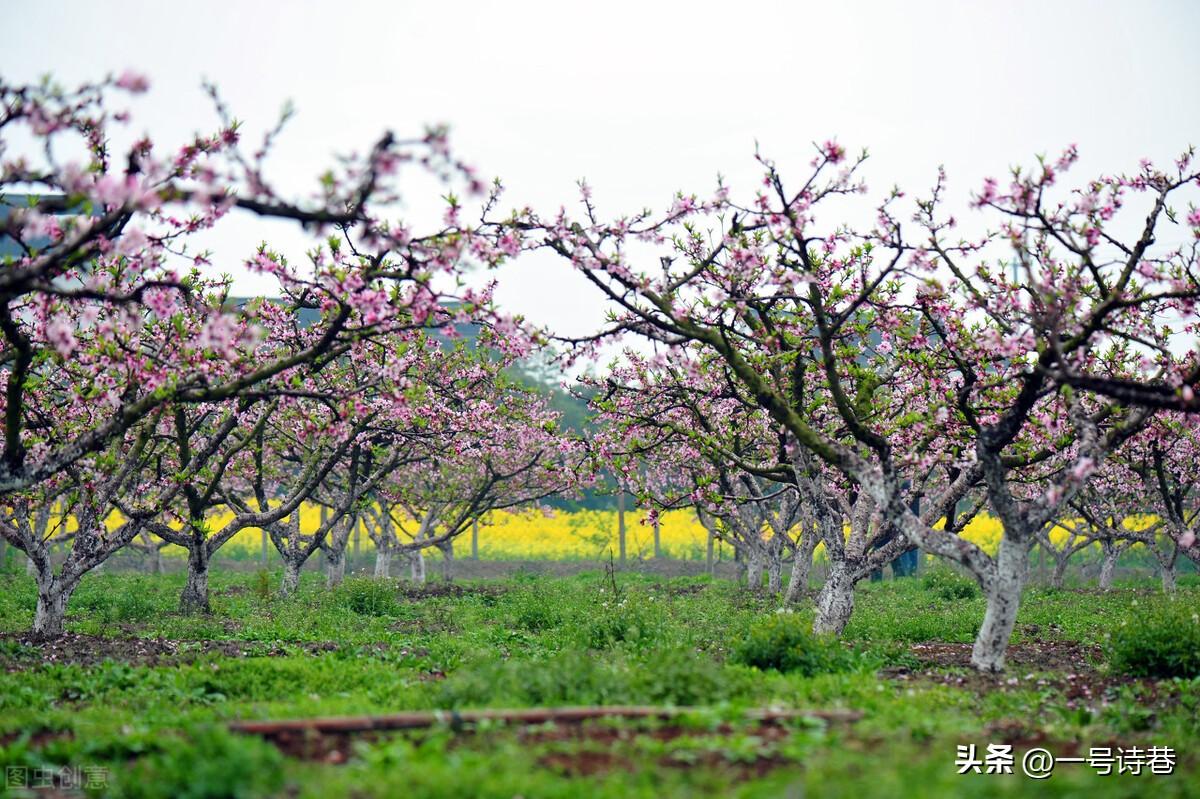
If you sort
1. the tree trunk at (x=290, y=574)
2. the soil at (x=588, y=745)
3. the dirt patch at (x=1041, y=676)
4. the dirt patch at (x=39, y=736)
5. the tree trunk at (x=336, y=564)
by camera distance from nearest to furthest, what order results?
1. the soil at (x=588, y=745)
2. the dirt patch at (x=39, y=736)
3. the dirt patch at (x=1041, y=676)
4. the tree trunk at (x=290, y=574)
5. the tree trunk at (x=336, y=564)

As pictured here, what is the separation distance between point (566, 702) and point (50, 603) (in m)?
11.3

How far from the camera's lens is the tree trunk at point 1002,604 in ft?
45.3

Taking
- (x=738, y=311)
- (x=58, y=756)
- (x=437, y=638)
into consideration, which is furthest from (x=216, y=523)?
(x=58, y=756)

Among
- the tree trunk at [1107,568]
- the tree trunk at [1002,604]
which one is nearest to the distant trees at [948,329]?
the tree trunk at [1002,604]

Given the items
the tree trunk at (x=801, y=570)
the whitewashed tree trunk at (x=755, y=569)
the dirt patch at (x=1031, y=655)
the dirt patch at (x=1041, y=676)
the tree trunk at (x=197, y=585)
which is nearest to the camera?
the dirt patch at (x=1041, y=676)

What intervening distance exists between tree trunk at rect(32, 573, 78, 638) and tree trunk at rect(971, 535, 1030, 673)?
14.8 meters

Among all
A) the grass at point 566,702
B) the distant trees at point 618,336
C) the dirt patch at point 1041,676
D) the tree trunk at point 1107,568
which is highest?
the distant trees at point 618,336

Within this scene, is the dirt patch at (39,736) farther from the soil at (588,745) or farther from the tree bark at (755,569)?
the tree bark at (755,569)

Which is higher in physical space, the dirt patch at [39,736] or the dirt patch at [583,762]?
the dirt patch at [39,736]

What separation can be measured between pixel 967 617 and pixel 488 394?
12894 mm

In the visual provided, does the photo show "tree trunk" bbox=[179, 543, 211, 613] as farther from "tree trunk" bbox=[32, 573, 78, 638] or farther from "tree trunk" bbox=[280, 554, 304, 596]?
"tree trunk" bbox=[280, 554, 304, 596]

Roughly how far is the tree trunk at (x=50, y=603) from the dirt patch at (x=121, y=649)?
27 centimetres

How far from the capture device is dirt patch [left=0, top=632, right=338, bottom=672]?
14047 millimetres

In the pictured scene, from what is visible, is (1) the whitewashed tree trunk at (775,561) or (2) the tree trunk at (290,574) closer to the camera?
(2) the tree trunk at (290,574)
